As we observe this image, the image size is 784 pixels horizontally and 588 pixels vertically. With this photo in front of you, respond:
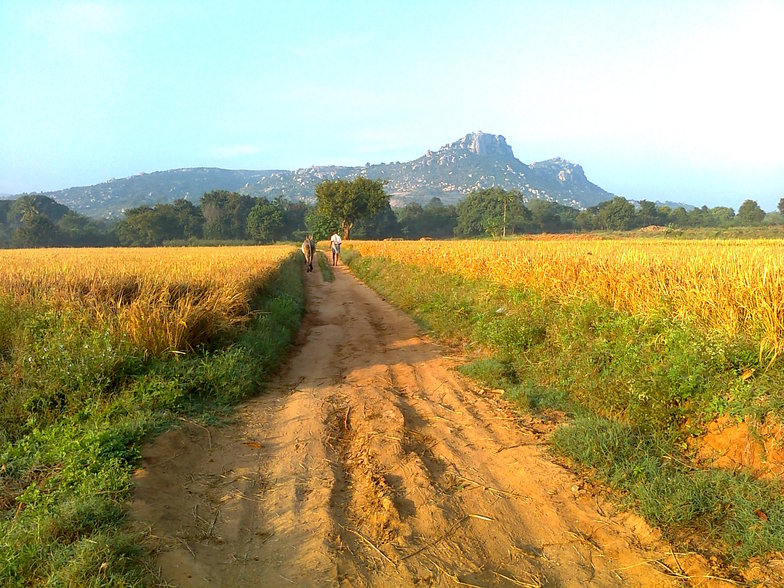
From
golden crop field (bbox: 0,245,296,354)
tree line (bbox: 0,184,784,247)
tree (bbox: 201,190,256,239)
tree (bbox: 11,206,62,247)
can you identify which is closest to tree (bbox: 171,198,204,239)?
tree line (bbox: 0,184,784,247)

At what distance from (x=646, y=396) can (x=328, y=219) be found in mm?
55349

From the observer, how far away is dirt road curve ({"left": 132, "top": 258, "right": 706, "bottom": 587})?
9.29 ft

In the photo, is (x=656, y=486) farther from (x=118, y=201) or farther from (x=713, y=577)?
(x=118, y=201)

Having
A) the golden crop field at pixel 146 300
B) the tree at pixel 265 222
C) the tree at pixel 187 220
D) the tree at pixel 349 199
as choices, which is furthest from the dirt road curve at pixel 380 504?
the tree at pixel 187 220

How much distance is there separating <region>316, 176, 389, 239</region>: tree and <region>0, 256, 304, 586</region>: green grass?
47.9m

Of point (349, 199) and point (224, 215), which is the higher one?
point (349, 199)

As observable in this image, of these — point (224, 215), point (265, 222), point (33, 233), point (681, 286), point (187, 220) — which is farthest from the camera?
point (224, 215)

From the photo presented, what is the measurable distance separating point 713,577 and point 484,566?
1.39 meters

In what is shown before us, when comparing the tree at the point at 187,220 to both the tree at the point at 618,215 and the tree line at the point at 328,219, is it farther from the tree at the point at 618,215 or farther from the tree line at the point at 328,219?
the tree at the point at 618,215

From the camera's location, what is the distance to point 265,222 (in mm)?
70062

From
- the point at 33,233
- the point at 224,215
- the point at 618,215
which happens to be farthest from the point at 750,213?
the point at 33,233

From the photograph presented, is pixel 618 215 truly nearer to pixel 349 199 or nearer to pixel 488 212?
pixel 488 212

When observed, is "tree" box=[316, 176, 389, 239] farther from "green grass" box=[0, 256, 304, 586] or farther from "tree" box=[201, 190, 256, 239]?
"green grass" box=[0, 256, 304, 586]

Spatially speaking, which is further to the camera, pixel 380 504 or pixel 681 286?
pixel 681 286
